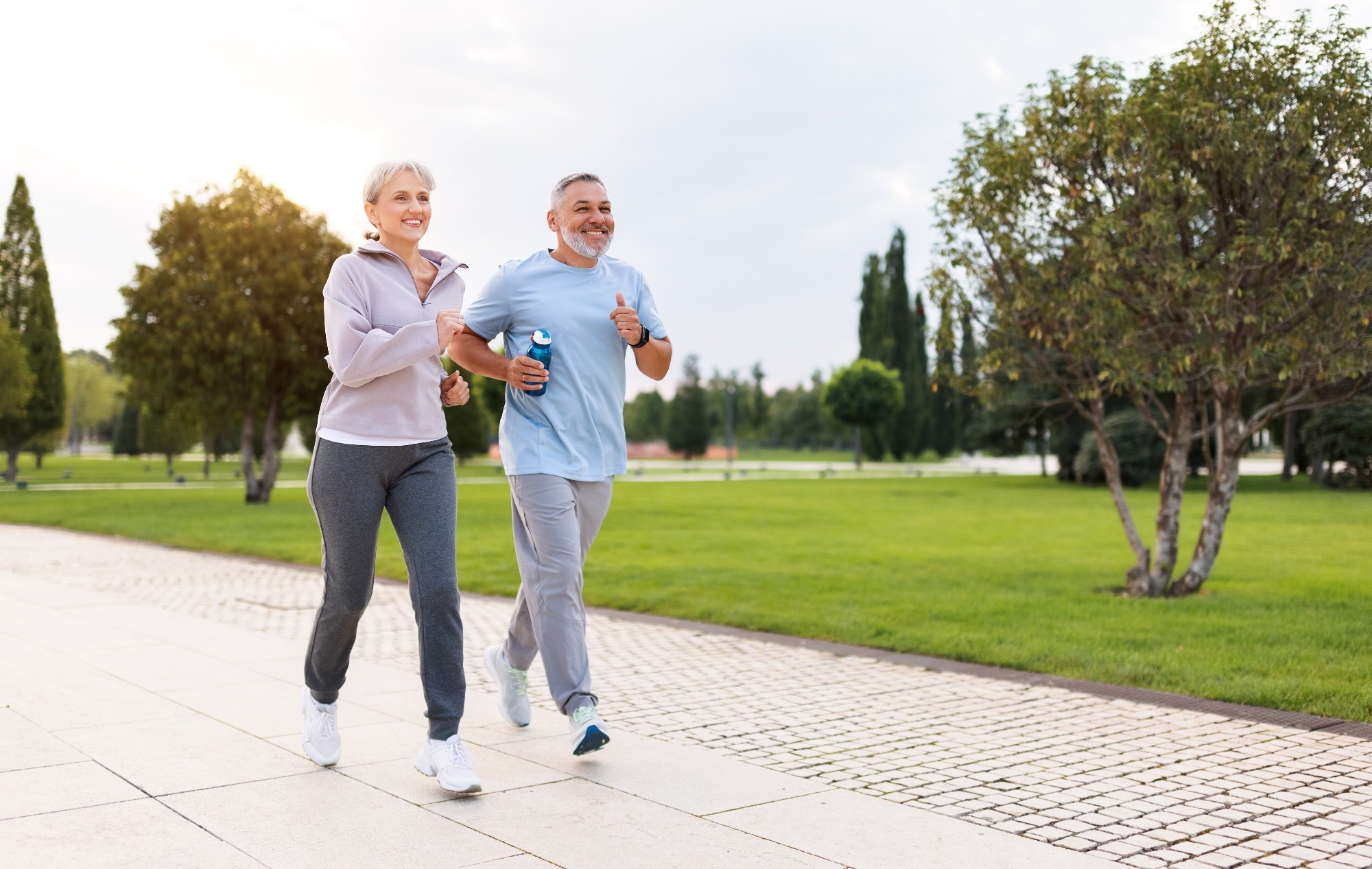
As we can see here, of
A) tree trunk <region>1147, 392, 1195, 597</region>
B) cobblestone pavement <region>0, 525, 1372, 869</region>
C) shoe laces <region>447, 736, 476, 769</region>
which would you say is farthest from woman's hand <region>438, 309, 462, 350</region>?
tree trunk <region>1147, 392, 1195, 597</region>

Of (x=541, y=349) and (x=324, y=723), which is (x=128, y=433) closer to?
(x=324, y=723)

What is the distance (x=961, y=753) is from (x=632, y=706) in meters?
1.72

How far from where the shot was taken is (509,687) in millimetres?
4934

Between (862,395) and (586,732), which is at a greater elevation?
(862,395)

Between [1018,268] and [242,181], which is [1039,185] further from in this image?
[242,181]

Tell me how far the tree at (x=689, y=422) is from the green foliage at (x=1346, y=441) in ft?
160

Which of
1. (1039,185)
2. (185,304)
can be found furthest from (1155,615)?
(185,304)

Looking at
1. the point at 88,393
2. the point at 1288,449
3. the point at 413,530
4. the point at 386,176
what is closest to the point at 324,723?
the point at 413,530

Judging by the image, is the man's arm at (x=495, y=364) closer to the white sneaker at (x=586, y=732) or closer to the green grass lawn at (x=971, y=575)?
the white sneaker at (x=586, y=732)

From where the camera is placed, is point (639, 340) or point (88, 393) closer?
point (639, 340)

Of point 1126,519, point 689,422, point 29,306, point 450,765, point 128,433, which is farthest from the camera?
point 128,433

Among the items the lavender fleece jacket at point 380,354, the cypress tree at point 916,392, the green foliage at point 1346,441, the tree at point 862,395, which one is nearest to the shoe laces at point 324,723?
the lavender fleece jacket at point 380,354

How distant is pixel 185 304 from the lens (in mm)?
25562

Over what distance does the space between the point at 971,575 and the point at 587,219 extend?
872 cm
